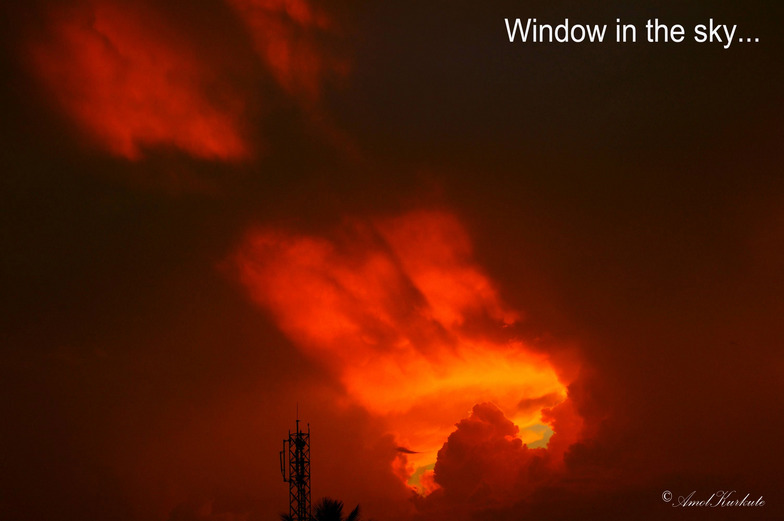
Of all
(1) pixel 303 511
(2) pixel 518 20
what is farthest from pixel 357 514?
(2) pixel 518 20

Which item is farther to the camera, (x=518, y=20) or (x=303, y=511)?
(x=518, y=20)

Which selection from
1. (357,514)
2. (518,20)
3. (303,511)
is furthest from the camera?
(518,20)

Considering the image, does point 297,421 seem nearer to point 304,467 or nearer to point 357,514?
point 304,467

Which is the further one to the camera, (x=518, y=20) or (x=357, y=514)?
(x=518, y=20)

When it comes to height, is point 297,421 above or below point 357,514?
above

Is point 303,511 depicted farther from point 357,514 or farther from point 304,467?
point 357,514

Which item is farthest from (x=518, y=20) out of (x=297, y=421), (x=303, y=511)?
(x=303, y=511)

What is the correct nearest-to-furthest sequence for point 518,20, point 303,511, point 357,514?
point 357,514, point 303,511, point 518,20

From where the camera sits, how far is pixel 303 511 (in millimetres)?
57531

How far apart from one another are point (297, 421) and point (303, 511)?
6.62 m

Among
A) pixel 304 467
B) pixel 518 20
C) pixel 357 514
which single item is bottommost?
pixel 357 514

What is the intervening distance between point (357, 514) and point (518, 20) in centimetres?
3972

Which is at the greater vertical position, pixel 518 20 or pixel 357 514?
pixel 518 20

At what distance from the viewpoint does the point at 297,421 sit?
59438 millimetres
